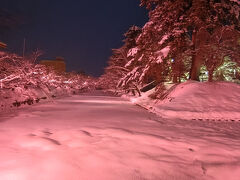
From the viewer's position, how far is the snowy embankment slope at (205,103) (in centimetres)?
1184

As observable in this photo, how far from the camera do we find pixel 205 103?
13.6 meters

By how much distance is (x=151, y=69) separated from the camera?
1891 centimetres

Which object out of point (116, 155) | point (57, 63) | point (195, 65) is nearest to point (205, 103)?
point (195, 65)

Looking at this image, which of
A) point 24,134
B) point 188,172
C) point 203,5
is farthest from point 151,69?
point 188,172

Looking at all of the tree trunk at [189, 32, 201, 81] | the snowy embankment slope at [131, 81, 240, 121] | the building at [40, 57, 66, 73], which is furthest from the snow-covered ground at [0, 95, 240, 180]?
the building at [40, 57, 66, 73]

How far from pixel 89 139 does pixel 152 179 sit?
303 centimetres

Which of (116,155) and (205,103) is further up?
(205,103)

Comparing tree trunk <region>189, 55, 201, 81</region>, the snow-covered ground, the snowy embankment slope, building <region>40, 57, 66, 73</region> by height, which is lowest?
the snow-covered ground

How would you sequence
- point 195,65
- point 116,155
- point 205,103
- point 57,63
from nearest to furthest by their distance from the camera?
point 116,155 → point 205,103 → point 195,65 → point 57,63

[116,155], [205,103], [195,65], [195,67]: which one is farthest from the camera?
[195,67]

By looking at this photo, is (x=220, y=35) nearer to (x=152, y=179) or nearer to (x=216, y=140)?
(x=216, y=140)

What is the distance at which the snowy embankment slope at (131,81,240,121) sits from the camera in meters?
11.8

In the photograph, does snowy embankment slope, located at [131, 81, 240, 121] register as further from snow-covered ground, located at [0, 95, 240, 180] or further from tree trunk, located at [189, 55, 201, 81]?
snow-covered ground, located at [0, 95, 240, 180]

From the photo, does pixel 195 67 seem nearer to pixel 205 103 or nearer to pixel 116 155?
pixel 205 103
